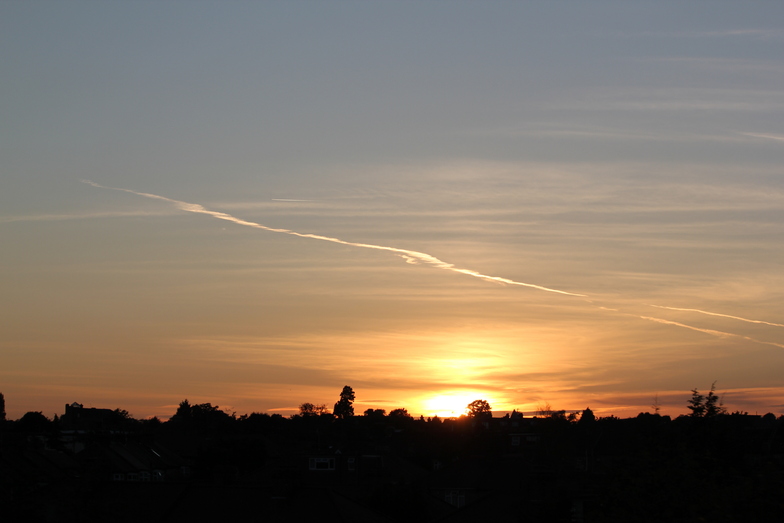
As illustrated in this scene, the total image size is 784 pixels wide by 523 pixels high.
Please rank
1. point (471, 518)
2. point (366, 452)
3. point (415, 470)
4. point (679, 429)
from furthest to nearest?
1. point (415, 470)
2. point (366, 452)
3. point (471, 518)
4. point (679, 429)

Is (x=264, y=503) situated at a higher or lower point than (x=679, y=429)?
lower

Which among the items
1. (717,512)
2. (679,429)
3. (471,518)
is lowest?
(471,518)

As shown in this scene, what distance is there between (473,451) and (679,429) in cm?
5739

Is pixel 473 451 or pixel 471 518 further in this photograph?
pixel 473 451

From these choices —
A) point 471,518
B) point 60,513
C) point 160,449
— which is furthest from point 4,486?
point 160,449

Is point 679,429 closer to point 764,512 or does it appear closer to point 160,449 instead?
point 764,512

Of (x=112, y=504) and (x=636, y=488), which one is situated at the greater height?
(x=636, y=488)

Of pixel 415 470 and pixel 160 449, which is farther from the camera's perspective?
pixel 160 449

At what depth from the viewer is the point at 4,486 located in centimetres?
2942

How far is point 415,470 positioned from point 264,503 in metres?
49.6

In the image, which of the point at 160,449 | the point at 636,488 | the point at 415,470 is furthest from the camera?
the point at 160,449

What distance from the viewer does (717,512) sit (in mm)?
18703

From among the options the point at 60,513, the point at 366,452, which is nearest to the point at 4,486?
the point at 60,513

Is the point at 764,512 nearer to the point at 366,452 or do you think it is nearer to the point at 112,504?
the point at 112,504
